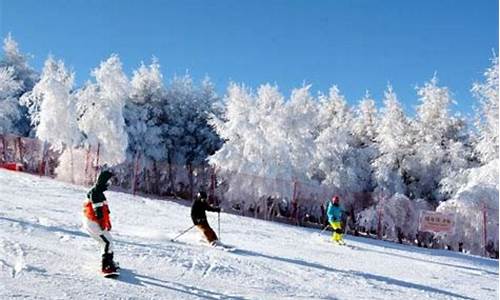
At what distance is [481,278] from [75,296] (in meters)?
9.42

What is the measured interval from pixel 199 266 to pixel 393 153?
31.7 m

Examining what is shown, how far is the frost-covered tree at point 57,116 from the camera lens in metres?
35.8

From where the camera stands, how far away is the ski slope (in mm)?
8336

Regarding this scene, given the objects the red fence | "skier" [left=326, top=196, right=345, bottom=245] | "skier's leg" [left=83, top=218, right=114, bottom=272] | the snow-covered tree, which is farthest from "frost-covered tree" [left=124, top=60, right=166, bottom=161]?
"skier's leg" [left=83, top=218, right=114, bottom=272]

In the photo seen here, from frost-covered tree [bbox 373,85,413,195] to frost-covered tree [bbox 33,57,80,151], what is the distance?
19.6 meters

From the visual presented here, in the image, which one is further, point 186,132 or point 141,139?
point 186,132

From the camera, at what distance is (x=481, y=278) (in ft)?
43.6

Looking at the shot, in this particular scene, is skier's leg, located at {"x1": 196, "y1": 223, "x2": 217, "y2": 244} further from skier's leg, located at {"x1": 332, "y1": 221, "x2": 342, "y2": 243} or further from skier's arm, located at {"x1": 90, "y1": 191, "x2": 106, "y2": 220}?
skier's leg, located at {"x1": 332, "y1": 221, "x2": 342, "y2": 243}

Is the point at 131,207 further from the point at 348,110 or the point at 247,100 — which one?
the point at 348,110

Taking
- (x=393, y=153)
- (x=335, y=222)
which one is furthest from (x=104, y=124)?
(x=335, y=222)

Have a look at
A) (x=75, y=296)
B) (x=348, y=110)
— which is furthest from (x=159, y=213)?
(x=348, y=110)

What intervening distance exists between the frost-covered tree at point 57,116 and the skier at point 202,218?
80.9 feet

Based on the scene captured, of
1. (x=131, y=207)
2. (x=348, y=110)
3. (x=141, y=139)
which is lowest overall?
(x=131, y=207)

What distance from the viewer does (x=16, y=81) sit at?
161 ft
